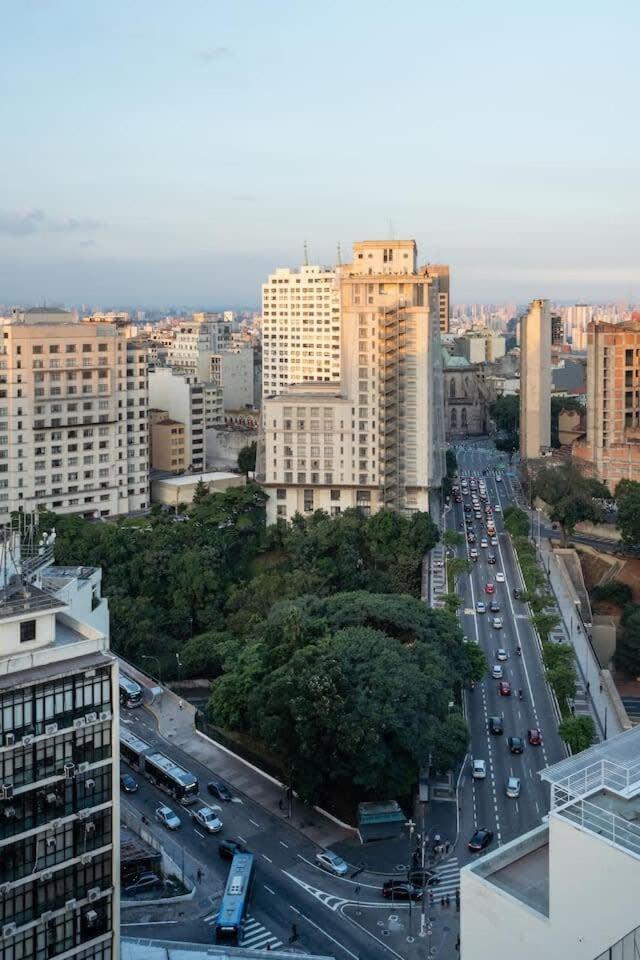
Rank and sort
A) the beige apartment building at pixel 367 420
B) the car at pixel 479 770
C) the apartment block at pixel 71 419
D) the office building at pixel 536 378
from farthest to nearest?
the office building at pixel 536 378 → the apartment block at pixel 71 419 → the beige apartment building at pixel 367 420 → the car at pixel 479 770

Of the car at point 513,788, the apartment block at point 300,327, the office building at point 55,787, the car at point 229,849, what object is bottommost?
the car at point 229,849

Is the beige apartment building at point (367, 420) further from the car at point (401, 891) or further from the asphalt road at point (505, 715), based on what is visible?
the car at point (401, 891)

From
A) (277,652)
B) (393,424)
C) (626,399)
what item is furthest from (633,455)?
(277,652)

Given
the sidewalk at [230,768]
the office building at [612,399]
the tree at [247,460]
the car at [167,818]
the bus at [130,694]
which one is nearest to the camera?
the car at [167,818]

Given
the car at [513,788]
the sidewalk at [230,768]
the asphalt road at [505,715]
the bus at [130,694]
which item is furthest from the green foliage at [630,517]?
the bus at [130,694]

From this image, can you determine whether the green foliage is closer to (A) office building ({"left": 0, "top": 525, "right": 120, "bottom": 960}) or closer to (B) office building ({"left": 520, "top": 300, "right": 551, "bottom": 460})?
(B) office building ({"left": 520, "top": 300, "right": 551, "bottom": 460})

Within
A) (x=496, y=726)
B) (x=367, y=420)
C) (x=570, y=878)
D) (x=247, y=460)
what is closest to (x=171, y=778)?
(x=496, y=726)

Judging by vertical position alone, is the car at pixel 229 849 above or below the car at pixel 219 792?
below

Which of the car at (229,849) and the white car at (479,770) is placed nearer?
the car at (229,849)
